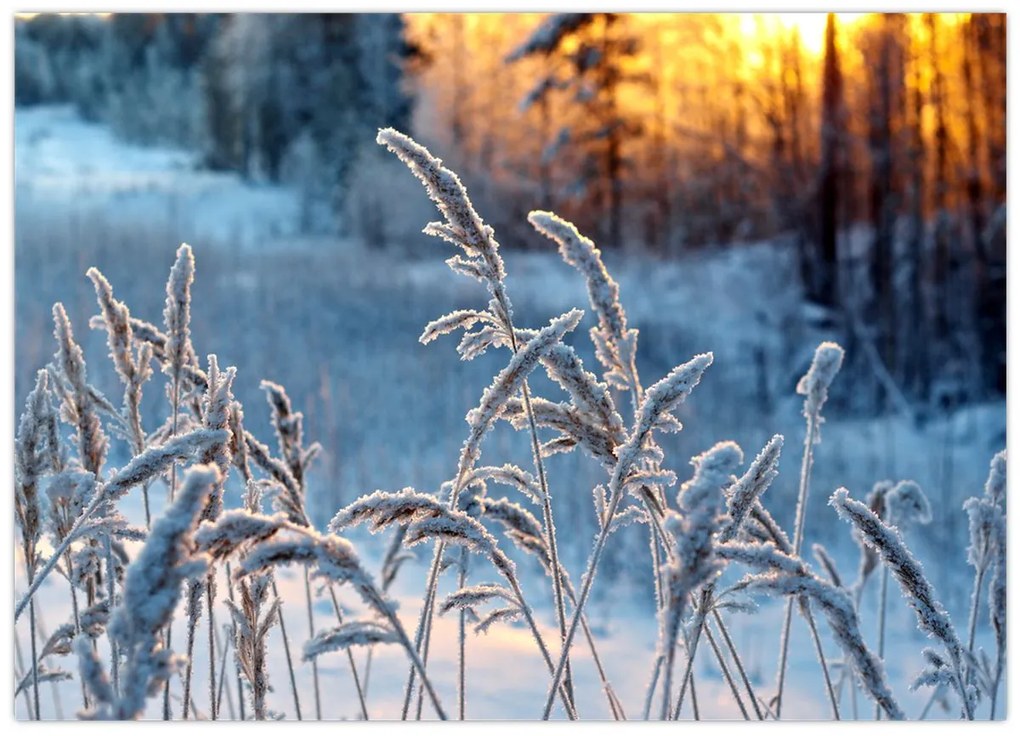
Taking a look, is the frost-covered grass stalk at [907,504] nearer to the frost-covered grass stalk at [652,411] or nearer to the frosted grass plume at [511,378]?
the frost-covered grass stalk at [652,411]

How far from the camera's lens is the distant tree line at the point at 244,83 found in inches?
156

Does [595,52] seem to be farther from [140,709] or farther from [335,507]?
[140,709]

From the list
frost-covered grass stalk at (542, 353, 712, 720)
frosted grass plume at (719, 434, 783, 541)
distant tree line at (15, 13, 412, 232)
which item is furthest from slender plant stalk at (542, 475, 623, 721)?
distant tree line at (15, 13, 412, 232)

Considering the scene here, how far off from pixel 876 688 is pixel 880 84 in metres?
4.03

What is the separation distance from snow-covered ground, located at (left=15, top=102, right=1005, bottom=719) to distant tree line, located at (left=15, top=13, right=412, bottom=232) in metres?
0.14

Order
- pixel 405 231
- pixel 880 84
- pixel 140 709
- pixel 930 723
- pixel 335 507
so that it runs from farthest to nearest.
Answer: pixel 405 231 < pixel 880 84 < pixel 335 507 < pixel 930 723 < pixel 140 709

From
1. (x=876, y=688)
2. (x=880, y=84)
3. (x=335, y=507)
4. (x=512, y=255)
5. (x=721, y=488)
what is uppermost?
(x=880, y=84)

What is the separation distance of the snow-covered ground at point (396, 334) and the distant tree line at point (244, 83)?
0.45ft

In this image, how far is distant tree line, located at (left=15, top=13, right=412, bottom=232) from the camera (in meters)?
3.96

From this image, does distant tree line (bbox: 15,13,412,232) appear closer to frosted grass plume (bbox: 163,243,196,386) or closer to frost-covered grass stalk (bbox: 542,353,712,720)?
frosted grass plume (bbox: 163,243,196,386)

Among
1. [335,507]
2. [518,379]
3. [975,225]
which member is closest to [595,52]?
[975,225]

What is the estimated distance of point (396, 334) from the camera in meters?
5.06

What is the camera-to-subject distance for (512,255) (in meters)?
4.71

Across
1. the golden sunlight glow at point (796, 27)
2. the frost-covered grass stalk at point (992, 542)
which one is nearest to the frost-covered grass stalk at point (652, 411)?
the frost-covered grass stalk at point (992, 542)
